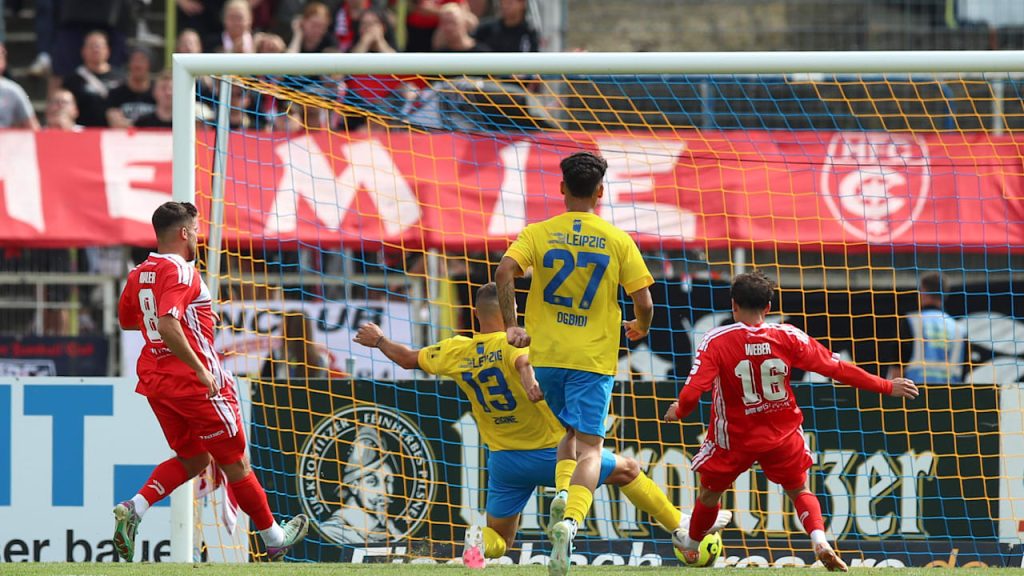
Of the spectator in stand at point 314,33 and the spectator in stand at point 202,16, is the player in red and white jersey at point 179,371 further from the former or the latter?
the spectator in stand at point 202,16

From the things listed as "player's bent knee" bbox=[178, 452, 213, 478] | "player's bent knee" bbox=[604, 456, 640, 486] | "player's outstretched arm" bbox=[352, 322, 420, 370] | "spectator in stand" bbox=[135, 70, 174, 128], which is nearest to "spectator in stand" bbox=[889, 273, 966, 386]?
"player's bent knee" bbox=[604, 456, 640, 486]

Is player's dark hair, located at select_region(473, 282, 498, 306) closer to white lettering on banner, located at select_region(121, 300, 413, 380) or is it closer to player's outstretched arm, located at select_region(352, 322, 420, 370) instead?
player's outstretched arm, located at select_region(352, 322, 420, 370)

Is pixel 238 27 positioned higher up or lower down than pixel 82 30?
lower down

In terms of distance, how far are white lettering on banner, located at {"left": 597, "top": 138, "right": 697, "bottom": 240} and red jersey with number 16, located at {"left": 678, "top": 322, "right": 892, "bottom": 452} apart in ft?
14.2

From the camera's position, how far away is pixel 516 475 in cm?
664

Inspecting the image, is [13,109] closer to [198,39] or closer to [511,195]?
[198,39]

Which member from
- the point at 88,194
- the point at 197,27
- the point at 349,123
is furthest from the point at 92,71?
the point at 349,123

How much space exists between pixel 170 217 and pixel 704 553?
3093mm

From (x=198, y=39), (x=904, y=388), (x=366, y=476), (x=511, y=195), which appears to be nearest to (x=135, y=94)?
(x=198, y=39)

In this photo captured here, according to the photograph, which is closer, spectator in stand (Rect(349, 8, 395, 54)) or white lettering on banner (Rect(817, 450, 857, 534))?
white lettering on banner (Rect(817, 450, 857, 534))

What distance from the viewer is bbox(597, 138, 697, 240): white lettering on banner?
10890 millimetres

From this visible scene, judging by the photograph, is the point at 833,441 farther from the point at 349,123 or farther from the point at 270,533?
the point at 349,123

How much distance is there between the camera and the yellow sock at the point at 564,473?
233 inches

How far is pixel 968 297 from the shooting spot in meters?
10.1
